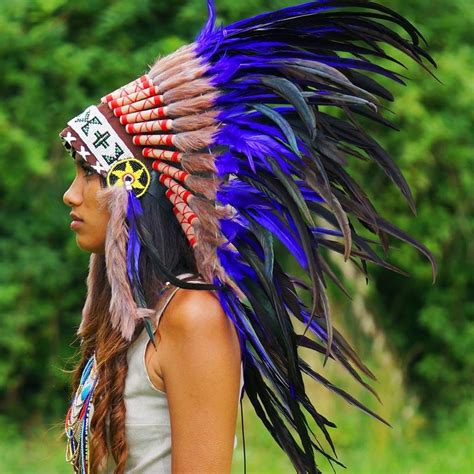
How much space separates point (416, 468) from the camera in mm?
6047

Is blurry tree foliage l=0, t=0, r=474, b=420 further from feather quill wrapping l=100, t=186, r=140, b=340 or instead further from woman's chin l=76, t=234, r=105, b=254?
feather quill wrapping l=100, t=186, r=140, b=340

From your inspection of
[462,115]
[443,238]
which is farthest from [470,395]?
[462,115]

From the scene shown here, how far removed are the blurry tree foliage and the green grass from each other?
414 mm

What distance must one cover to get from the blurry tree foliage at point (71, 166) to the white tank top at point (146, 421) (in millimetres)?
3560

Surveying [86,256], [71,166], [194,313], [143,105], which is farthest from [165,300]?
[86,256]

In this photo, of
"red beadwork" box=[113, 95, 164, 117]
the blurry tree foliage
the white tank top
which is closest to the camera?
the white tank top

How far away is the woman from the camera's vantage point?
2256mm

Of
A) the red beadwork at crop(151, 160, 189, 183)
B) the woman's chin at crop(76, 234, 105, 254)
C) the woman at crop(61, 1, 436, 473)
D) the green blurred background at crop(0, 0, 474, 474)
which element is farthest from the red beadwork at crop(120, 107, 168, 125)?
the green blurred background at crop(0, 0, 474, 474)

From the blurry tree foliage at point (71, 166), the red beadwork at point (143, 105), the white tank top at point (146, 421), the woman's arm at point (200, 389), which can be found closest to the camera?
the woman's arm at point (200, 389)

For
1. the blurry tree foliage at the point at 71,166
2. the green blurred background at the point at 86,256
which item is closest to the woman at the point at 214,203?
the green blurred background at the point at 86,256

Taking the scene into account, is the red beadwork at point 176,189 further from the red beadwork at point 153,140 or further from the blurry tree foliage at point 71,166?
the blurry tree foliage at point 71,166

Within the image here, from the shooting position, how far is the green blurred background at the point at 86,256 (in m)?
5.86

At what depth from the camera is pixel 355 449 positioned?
6.26m

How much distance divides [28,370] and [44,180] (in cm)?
129
